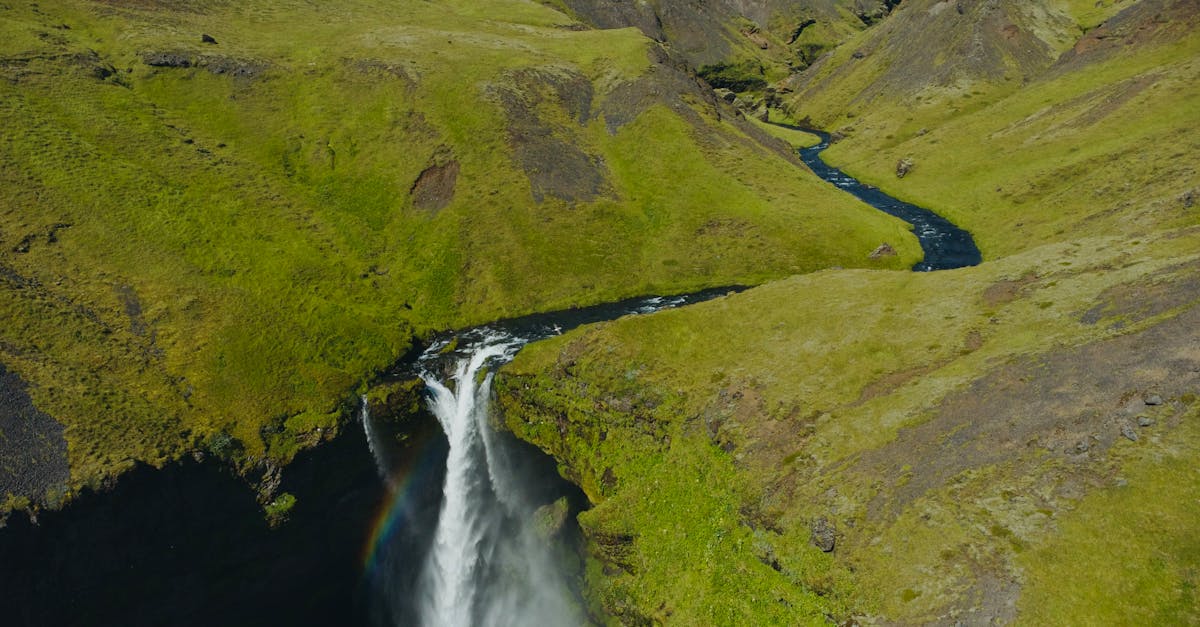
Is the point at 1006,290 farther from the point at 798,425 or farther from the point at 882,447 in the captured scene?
the point at 798,425

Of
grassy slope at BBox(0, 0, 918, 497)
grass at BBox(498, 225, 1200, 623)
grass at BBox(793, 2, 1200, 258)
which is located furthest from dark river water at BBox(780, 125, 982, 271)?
grass at BBox(498, 225, 1200, 623)

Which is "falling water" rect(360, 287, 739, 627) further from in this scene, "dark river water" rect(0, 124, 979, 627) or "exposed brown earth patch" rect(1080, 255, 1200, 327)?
"exposed brown earth patch" rect(1080, 255, 1200, 327)

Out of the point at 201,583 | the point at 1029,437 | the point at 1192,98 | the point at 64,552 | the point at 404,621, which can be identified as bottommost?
the point at 404,621

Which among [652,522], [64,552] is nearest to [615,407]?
[652,522]

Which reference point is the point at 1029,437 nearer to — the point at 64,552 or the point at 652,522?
the point at 652,522

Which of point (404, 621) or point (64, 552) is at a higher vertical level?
point (64, 552)

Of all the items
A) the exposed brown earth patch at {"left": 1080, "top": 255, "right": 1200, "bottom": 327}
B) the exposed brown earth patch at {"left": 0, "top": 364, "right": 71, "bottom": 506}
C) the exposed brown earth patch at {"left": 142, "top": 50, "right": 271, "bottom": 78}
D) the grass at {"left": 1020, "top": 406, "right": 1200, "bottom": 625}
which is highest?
the exposed brown earth patch at {"left": 1080, "top": 255, "right": 1200, "bottom": 327}

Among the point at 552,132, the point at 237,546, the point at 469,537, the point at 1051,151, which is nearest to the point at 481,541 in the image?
the point at 469,537
